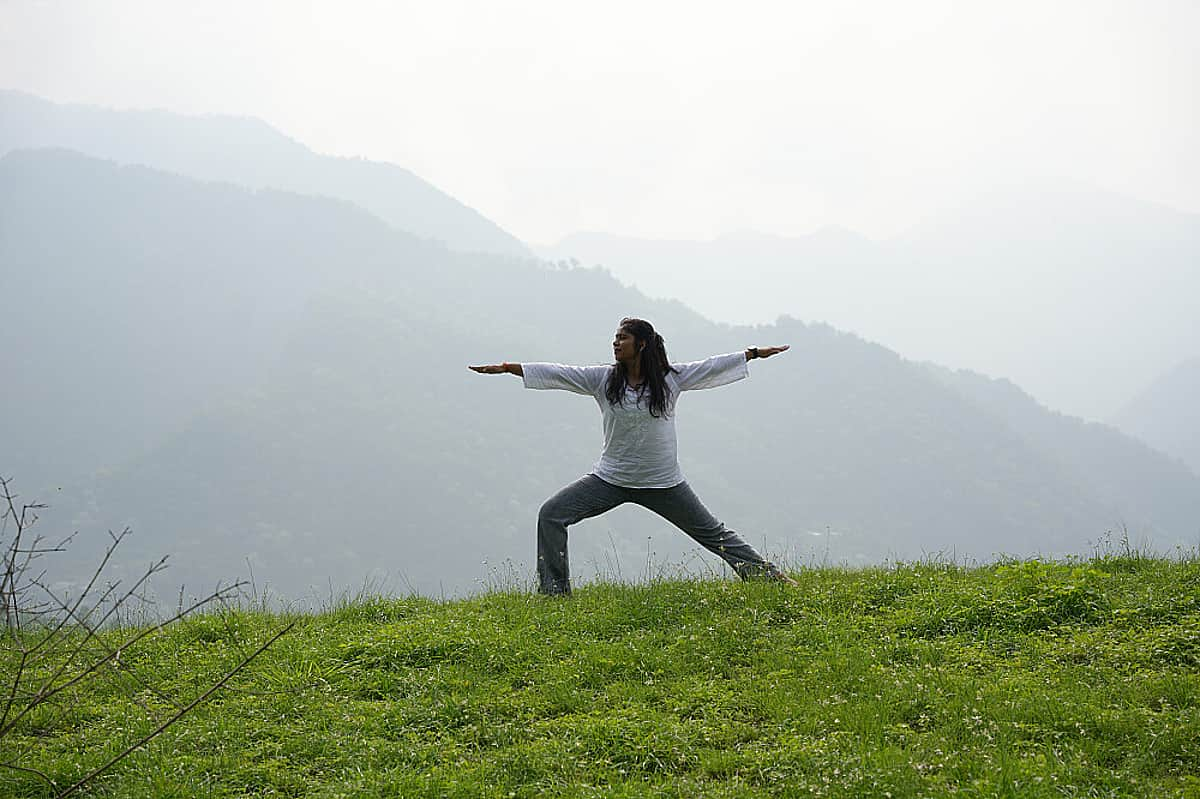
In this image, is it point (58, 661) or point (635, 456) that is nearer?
point (58, 661)

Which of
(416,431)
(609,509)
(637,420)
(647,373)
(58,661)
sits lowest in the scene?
(58,661)

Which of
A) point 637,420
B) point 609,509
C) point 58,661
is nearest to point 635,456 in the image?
point 637,420

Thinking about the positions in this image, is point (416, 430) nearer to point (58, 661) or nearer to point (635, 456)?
point (58, 661)

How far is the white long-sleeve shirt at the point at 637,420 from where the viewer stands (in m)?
7.74

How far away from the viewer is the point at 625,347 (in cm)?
769

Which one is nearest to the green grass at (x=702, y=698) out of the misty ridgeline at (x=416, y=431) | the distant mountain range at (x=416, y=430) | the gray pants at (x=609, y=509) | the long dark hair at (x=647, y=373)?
the gray pants at (x=609, y=509)

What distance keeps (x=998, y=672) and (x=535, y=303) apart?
18650 centimetres

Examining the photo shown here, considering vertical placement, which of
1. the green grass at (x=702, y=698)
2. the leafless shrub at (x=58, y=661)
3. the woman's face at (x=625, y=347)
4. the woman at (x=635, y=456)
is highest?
the woman's face at (x=625, y=347)

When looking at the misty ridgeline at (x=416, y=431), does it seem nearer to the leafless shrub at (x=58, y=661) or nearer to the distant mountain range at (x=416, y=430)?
the distant mountain range at (x=416, y=430)

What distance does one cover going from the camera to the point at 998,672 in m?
5.61

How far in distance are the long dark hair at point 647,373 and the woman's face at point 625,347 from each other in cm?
2

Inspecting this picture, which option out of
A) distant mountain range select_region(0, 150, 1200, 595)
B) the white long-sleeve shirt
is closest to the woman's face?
the white long-sleeve shirt

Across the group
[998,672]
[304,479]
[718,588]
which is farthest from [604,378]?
[304,479]

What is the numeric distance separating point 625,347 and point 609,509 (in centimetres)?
125
